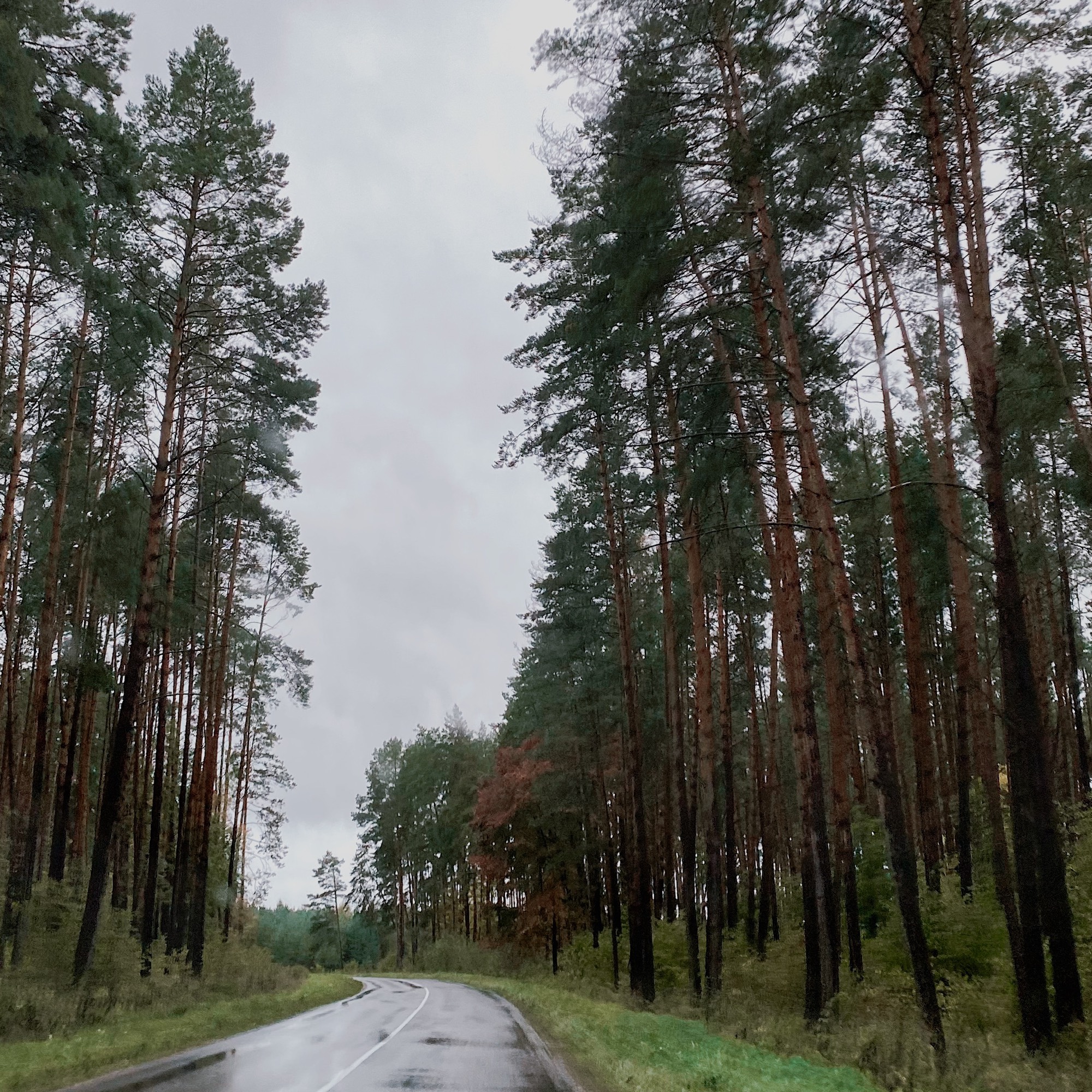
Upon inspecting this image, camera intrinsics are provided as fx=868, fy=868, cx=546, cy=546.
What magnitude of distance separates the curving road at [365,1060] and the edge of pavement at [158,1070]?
0.8 inches

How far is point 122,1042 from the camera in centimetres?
1112

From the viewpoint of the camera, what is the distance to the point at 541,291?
19.0 m

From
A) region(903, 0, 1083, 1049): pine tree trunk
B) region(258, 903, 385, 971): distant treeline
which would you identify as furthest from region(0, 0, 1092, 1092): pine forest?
region(258, 903, 385, 971): distant treeline

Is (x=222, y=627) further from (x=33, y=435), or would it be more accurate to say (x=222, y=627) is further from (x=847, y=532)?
(x=847, y=532)

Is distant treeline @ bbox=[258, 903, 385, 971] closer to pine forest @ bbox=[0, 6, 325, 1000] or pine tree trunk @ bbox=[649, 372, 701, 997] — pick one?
pine forest @ bbox=[0, 6, 325, 1000]

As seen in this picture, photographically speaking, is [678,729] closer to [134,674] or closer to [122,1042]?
[134,674]

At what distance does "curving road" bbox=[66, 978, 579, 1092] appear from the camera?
8.50 meters

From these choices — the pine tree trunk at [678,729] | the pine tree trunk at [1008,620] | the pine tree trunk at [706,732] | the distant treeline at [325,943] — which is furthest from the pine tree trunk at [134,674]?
the distant treeline at [325,943]

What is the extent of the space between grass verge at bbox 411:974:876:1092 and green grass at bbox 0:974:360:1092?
5244 mm

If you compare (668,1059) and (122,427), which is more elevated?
(122,427)

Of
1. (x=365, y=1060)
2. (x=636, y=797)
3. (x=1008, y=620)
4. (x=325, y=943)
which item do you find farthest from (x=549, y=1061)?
(x=325, y=943)

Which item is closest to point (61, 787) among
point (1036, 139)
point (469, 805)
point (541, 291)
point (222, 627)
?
point (222, 627)

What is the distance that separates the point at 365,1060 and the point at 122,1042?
10.5 ft

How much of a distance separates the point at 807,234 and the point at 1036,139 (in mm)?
3231
